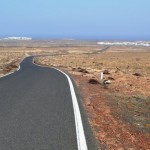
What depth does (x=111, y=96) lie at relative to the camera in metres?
17.0

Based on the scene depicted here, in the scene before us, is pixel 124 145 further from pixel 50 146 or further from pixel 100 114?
pixel 100 114

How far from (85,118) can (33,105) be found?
2.73 meters

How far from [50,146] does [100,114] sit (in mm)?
4712

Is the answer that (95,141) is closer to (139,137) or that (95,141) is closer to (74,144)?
(74,144)

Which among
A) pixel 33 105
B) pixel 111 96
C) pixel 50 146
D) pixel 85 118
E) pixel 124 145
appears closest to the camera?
pixel 50 146

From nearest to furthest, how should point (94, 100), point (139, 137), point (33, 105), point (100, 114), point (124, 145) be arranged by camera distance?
point (124, 145), point (139, 137), point (100, 114), point (33, 105), point (94, 100)

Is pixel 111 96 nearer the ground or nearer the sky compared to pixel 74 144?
nearer the ground

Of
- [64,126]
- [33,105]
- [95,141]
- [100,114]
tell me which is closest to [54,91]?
[33,105]

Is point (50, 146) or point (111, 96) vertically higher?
point (50, 146)

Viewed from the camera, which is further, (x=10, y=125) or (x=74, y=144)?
(x=10, y=125)

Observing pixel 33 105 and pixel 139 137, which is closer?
pixel 139 137

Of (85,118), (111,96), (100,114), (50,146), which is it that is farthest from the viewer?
(111,96)

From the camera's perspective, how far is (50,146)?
7.31 metres

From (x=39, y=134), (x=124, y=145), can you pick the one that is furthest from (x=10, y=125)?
(x=124, y=145)
